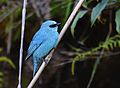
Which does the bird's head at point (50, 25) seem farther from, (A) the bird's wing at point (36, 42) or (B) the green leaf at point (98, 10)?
(B) the green leaf at point (98, 10)

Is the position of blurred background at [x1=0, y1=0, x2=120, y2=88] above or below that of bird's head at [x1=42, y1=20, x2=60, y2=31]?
below

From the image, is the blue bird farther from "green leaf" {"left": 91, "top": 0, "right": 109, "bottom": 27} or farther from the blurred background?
the blurred background

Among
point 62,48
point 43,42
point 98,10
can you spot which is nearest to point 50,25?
point 43,42

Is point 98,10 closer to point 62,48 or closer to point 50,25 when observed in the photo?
point 50,25

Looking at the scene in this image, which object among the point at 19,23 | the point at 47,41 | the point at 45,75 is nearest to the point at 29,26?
the point at 19,23

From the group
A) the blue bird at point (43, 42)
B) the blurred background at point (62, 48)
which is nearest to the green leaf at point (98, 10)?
the blue bird at point (43, 42)

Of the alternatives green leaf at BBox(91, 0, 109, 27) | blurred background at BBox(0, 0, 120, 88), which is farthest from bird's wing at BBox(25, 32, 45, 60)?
blurred background at BBox(0, 0, 120, 88)

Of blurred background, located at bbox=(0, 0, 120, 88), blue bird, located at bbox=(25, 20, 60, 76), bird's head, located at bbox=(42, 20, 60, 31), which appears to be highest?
bird's head, located at bbox=(42, 20, 60, 31)

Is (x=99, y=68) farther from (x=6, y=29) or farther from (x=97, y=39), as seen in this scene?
(x=6, y=29)
